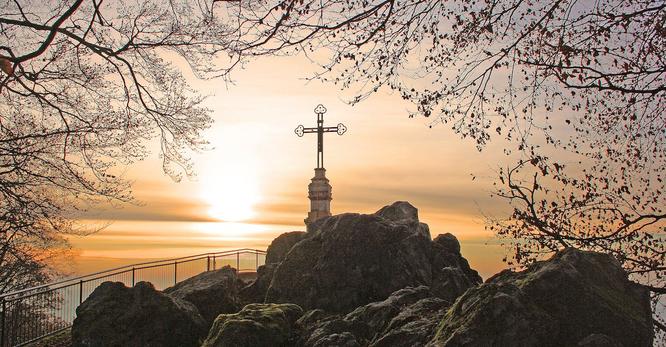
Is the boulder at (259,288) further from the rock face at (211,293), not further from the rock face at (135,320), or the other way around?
the rock face at (135,320)

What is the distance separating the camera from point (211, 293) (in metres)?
15.5

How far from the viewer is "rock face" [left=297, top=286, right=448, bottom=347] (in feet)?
29.3

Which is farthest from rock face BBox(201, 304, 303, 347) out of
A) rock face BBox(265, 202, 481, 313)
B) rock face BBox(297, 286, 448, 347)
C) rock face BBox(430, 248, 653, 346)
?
rock face BBox(430, 248, 653, 346)

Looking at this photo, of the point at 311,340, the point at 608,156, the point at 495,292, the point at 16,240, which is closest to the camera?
the point at 495,292

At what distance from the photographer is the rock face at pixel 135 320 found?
512 inches

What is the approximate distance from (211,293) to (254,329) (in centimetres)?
486

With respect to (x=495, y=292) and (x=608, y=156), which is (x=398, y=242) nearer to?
(x=608, y=156)

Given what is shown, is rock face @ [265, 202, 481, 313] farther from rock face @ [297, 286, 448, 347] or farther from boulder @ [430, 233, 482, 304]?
rock face @ [297, 286, 448, 347]

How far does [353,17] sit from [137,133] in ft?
39.8

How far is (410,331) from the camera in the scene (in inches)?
352

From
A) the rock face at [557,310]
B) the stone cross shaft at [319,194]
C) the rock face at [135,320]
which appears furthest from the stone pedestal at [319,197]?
the rock face at [557,310]

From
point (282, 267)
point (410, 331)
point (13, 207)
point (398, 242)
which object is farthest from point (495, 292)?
point (13, 207)

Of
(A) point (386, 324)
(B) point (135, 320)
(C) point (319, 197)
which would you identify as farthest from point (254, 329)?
(C) point (319, 197)

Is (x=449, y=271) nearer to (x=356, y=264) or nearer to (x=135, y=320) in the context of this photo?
(x=356, y=264)
